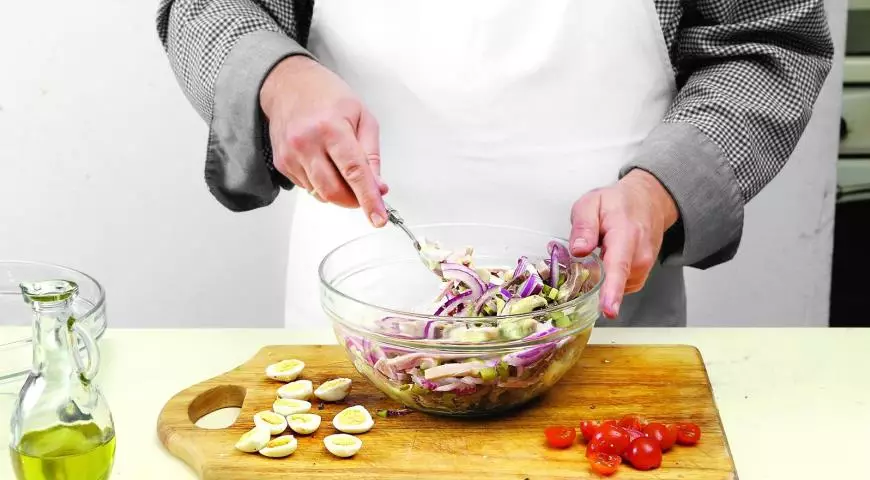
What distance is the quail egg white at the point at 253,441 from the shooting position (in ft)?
3.24

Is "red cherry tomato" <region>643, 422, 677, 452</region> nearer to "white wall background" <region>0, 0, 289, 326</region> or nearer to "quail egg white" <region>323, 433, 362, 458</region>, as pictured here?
"quail egg white" <region>323, 433, 362, 458</region>

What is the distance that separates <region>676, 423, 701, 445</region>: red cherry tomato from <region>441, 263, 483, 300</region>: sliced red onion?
0.83ft

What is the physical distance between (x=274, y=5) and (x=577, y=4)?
1.41 ft

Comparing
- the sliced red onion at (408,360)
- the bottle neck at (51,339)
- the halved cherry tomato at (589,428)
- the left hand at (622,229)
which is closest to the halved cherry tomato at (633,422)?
the halved cherry tomato at (589,428)

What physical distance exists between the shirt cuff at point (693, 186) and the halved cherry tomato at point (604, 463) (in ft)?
→ 1.36

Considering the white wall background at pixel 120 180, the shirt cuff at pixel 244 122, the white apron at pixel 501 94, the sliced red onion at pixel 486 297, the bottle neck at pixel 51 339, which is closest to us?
the bottle neck at pixel 51 339

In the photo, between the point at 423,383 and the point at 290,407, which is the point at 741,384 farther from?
the point at 290,407

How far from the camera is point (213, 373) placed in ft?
4.03

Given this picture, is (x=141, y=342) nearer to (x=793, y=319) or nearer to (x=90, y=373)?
(x=90, y=373)

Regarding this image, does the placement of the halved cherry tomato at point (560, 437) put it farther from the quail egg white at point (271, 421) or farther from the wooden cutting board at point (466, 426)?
the quail egg white at point (271, 421)

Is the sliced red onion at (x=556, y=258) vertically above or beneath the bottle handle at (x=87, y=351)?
beneath

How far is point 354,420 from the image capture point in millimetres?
1042

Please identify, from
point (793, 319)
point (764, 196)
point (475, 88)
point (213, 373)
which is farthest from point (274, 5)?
point (793, 319)

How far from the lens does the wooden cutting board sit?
3.15 feet
